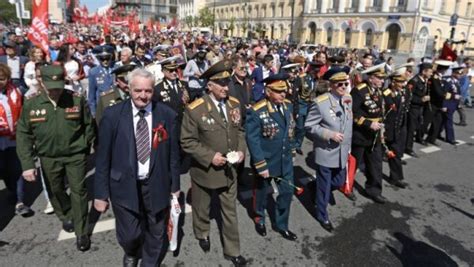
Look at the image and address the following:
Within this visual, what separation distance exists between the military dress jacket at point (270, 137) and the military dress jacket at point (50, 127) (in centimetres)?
191

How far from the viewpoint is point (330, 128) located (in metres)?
4.26

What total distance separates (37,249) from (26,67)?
17.8 feet

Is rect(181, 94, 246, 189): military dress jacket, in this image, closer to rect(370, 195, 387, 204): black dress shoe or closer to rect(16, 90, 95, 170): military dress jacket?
rect(16, 90, 95, 170): military dress jacket

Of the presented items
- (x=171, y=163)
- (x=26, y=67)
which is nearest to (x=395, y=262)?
(x=171, y=163)

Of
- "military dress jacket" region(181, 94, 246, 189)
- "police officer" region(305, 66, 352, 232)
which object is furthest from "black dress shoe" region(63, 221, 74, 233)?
"police officer" region(305, 66, 352, 232)

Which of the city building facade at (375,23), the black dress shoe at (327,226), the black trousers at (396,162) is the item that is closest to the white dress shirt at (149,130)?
the black dress shoe at (327,226)

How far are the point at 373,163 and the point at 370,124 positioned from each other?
2.70 ft

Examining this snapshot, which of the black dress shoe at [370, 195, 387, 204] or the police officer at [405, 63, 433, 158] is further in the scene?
the police officer at [405, 63, 433, 158]

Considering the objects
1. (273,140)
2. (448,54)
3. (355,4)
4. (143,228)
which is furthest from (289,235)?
(355,4)

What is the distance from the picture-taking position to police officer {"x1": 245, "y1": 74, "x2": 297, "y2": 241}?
3758 millimetres

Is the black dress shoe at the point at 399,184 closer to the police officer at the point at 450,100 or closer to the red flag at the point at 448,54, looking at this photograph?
the police officer at the point at 450,100

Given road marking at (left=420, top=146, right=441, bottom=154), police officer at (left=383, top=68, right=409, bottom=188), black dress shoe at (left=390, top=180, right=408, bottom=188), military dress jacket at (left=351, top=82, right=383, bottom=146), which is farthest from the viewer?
road marking at (left=420, top=146, right=441, bottom=154)

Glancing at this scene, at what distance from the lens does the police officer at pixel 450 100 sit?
837 centimetres

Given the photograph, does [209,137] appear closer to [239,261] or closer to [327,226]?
[239,261]
